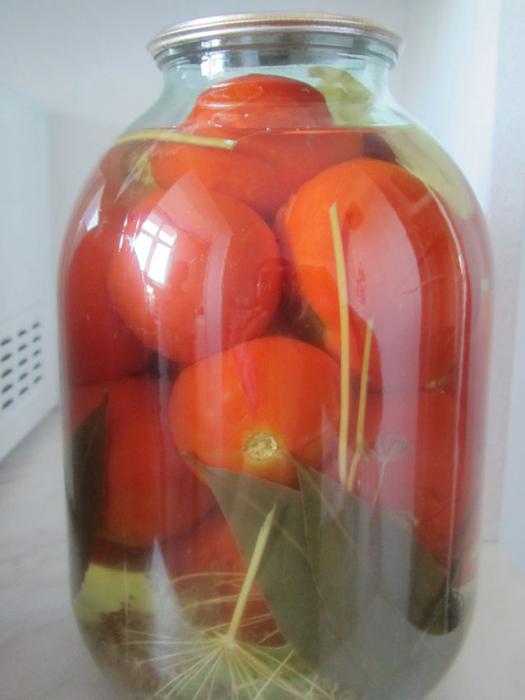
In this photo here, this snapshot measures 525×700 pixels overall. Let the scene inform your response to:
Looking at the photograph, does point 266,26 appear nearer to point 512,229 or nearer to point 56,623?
point 512,229

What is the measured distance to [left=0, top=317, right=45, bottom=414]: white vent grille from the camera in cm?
87

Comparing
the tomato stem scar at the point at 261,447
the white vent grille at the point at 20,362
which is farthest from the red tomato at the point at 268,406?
the white vent grille at the point at 20,362

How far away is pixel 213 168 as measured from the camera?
45 centimetres

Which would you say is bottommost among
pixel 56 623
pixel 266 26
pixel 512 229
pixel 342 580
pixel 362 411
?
pixel 56 623

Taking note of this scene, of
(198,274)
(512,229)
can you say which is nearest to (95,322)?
(198,274)

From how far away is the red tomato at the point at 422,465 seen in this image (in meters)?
0.46

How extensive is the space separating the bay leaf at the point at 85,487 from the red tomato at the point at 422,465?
0.53ft

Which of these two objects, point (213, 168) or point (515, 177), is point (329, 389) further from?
point (515, 177)

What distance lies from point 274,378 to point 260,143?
14cm

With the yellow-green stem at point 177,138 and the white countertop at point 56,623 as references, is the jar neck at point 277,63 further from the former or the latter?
the white countertop at point 56,623

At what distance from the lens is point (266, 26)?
1.45ft

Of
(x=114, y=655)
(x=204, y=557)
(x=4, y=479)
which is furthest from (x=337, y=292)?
(x=4, y=479)

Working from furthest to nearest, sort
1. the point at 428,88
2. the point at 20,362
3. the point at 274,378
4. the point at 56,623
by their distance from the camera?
the point at 20,362 → the point at 428,88 → the point at 56,623 → the point at 274,378

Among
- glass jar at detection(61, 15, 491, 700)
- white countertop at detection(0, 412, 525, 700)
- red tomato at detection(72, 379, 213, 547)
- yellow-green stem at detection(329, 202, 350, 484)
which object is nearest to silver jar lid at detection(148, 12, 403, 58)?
glass jar at detection(61, 15, 491, 700)
